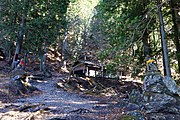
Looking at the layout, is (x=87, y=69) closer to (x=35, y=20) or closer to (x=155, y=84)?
(x=35, y=20)

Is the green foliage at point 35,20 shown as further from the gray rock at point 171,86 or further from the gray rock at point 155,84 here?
the gray rock at point 171,86

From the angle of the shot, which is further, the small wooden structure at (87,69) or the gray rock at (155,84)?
the small wooden structure at (87,69)

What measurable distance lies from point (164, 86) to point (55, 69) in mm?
29270

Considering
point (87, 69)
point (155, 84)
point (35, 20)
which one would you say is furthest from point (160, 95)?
point (87, 69)

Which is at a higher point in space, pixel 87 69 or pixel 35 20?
pixel 35 20

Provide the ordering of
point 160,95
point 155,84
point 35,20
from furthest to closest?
point 35,20
point 155,84
point 160,95

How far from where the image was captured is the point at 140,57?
18156 mm

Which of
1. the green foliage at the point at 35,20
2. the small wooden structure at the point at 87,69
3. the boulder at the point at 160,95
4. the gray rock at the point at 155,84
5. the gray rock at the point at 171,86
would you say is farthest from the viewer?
the small wooden structure at the point at 87,69

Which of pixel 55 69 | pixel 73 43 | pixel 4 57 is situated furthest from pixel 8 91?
pixel 73 43

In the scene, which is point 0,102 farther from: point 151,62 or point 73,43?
point 73,43

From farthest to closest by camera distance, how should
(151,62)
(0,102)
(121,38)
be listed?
(121,38) < (0,102) < (151,62)

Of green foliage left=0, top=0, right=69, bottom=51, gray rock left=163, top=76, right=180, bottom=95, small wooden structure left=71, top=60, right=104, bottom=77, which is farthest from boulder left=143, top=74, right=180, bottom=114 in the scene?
small wooden structure left=71, top=60, right=104, bottom=77

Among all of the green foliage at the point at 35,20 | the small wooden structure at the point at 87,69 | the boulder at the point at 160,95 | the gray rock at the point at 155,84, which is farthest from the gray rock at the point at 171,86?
the small wooden structure at the point at 87,69

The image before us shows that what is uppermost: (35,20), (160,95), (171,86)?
(35,20)
